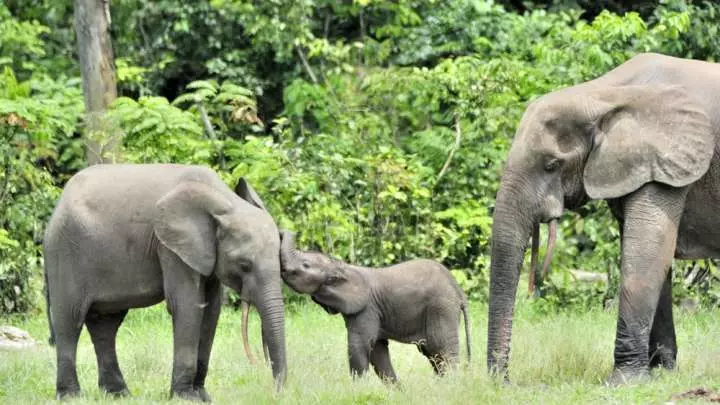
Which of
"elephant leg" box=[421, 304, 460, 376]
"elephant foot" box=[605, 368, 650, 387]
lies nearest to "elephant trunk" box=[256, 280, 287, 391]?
"elephant leg" box=[421, 304, 460, 376]

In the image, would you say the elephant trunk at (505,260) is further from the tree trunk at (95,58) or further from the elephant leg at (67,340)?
the tree trunk at (95,58)

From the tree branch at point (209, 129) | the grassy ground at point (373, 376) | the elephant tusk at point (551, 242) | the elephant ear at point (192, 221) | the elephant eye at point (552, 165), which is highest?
the elephant eye at point (552, 165)

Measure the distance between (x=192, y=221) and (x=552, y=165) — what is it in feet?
8.43

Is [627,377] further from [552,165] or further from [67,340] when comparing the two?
[67,340]

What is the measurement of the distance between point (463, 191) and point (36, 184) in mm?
4851

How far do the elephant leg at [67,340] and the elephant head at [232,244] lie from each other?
3.05ft

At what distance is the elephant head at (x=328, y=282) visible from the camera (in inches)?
445

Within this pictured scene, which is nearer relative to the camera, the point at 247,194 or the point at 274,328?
the point at 274,328

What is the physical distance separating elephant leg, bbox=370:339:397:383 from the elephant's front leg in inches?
71.4

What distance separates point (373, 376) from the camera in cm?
1122

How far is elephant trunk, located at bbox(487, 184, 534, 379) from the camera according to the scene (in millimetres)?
10625

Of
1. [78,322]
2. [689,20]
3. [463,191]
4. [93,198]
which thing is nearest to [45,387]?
[78,322]

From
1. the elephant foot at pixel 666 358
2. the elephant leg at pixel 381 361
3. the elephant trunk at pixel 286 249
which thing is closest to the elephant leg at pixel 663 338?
the elephant foot at pixel 666 358

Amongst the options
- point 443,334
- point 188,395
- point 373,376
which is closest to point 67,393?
point 188,395
